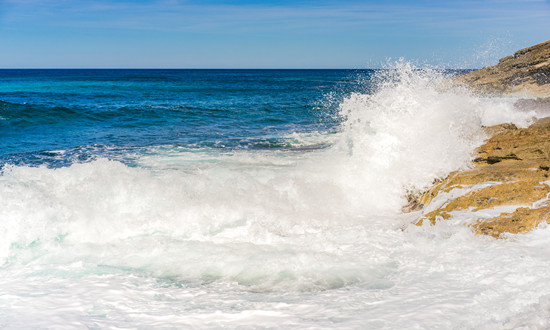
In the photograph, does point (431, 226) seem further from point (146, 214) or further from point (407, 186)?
point (146, 214)

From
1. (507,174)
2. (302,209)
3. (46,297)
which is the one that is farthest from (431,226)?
(46,297)

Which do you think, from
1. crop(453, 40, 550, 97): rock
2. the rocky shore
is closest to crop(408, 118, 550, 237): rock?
the rocky shore

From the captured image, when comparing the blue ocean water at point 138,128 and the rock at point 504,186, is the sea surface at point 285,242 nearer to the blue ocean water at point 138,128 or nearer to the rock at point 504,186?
the rock at point 504,186

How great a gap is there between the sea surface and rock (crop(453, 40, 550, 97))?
14.7 feet

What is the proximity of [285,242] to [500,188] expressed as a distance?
2664mm

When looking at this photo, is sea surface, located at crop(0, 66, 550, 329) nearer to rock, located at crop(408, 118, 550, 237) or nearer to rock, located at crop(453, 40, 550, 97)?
rock, located at crop(408, 118, 550, 237)

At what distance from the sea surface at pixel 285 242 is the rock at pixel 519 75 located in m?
4.48

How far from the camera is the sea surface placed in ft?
10.6

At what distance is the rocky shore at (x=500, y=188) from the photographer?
4371mm

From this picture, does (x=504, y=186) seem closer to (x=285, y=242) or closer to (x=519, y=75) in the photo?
(x=285, y=242)

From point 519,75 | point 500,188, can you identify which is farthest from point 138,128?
point 519,75

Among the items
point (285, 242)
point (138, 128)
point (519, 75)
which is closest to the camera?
point (285, 242)

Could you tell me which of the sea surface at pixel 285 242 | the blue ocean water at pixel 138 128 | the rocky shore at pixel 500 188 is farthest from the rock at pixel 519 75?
the rocky shore at pixel 500 188

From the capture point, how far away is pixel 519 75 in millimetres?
13336
